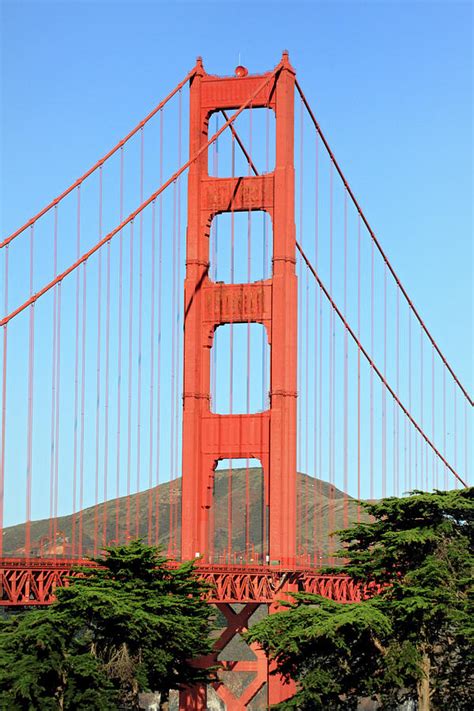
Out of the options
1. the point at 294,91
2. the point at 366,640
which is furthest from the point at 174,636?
the point at 294,91

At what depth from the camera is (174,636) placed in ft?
184

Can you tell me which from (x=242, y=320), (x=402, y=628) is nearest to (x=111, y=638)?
(x=402, y=628)

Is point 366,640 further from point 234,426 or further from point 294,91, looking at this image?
point 294,91

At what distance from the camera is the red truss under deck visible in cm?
5181

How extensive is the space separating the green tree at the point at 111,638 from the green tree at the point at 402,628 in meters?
2.90

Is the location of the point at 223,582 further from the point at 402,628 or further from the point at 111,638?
the point at 402,628

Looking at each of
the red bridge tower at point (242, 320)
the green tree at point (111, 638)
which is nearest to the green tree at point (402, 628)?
the green tree at point (111, 638)

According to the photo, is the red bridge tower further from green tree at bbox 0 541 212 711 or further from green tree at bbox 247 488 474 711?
green tree at bbox 247 488 474 711

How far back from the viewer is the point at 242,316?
7169cm

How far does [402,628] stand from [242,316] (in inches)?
811

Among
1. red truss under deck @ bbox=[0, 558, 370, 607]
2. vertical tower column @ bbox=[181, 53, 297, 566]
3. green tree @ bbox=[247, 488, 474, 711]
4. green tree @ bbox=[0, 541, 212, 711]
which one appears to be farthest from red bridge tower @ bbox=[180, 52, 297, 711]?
green tree @ bbox=[247, 488, 474, 711]

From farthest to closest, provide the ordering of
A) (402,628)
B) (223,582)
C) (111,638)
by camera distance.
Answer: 1. (223,582)
2. (402,628)
3. (111,638)

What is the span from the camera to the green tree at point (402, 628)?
53938 millimetres

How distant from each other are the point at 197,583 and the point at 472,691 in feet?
36.3
